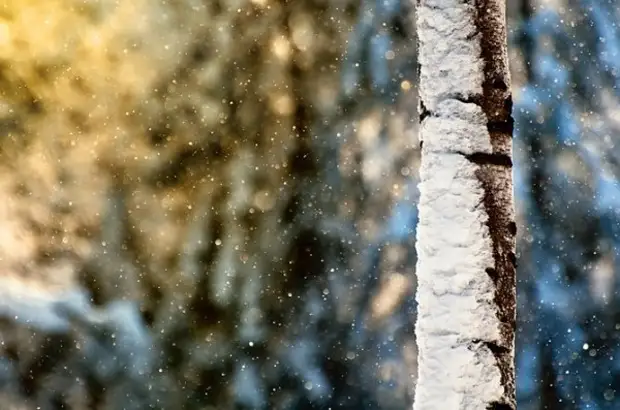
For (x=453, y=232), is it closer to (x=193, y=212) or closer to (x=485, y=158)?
(x=485, y=158)

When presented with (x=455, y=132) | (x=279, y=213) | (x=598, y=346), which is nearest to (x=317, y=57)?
(x=279, y=213)

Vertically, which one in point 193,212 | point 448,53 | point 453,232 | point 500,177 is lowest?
point 453,232

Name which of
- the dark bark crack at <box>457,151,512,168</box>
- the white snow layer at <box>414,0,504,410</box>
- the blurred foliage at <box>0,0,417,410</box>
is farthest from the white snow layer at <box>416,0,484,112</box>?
the blurred foliage at <box>0,0,417,410</box>

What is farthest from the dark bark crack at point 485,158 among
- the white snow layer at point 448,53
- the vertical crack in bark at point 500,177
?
the white snow layer at point 448,53

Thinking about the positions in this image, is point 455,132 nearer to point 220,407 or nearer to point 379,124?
point 379,124

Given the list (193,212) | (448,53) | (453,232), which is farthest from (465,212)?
(193,212)

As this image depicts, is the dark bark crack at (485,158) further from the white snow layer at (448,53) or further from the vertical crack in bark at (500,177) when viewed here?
the white snow layer at (448,53)

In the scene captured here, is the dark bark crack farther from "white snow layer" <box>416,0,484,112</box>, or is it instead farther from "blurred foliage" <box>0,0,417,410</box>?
"blurred foliage" <box>0,0,417,410</box>

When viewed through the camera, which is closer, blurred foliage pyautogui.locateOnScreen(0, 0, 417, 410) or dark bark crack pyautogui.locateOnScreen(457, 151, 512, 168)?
dark bark crack pyautogui.locateOnScreen(457, 151, 512, 168)
